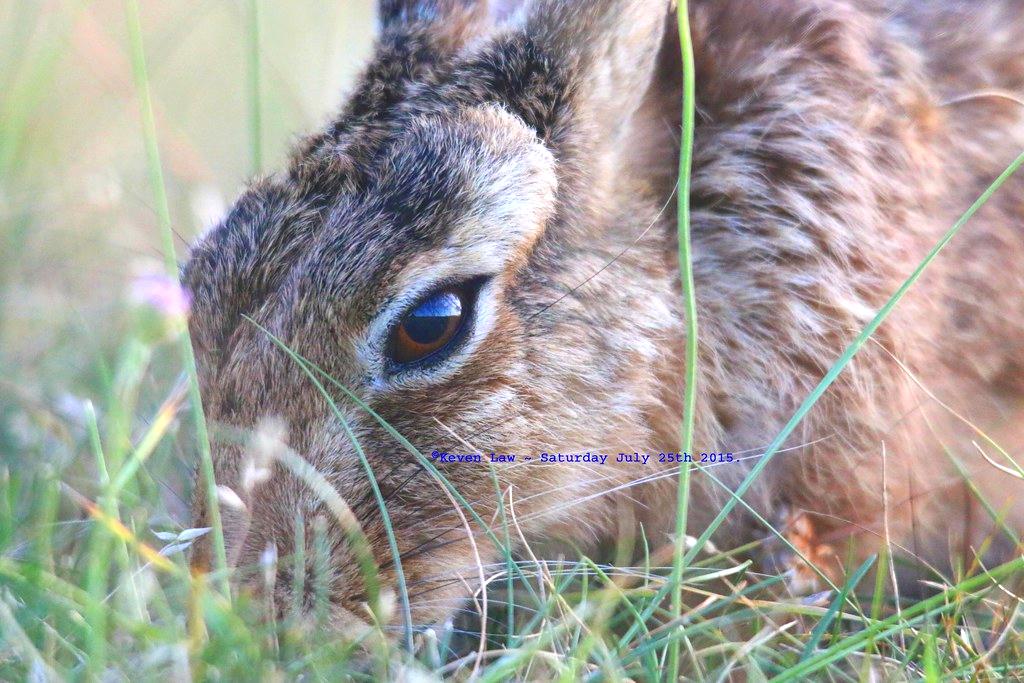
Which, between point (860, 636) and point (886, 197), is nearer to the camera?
point (860, 636)

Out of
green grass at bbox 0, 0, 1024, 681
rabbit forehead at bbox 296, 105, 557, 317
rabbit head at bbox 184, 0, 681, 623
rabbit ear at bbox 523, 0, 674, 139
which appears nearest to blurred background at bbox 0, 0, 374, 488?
green grass at bbox 0, 0, 1024, 681

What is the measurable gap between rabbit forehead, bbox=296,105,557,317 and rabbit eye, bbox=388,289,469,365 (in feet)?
0.23

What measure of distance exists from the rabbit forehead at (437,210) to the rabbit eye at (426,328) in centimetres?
7

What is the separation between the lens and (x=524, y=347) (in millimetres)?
2279

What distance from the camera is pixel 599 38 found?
7.80 ft

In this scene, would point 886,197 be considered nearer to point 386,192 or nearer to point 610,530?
point 610,530

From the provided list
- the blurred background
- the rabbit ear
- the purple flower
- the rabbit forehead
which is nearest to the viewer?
the purple flower

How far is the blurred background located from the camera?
3.19 meters

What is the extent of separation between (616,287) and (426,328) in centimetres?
49

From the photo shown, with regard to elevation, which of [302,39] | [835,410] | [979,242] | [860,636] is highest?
[302,39]

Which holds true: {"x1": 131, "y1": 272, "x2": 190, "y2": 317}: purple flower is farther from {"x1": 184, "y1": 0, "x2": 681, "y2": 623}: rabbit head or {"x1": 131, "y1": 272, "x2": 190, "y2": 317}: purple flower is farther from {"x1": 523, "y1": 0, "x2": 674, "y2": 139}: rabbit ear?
{"x1": 523, "y1": 0, "x2": 674, "y2": 139}: rabbit ear

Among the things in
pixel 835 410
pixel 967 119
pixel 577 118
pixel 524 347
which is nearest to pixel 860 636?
pixel 835 410

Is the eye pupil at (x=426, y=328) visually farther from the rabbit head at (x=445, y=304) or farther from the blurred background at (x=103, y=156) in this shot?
the blurred background at (x=103, y=156)

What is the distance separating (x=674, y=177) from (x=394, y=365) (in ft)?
3.03
